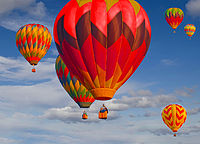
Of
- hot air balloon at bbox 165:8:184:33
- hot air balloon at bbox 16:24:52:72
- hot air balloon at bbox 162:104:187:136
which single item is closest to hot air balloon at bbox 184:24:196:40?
hot air balloon at bbox 165:8:184:33

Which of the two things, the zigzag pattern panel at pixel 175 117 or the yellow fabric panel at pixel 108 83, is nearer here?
the yellow fabric panel at pixel 108 83

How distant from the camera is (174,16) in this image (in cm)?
5409

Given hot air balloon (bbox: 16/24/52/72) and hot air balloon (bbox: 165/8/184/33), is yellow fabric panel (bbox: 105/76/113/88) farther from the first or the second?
hot air balloon (bbox: 165/8/184/33)

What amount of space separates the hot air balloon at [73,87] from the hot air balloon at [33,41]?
24.1 feet

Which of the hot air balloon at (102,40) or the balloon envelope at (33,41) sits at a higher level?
the balloon envelope at (33,41)

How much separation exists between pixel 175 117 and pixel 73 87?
15.6 meters

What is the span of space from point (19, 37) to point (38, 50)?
245 centimetres

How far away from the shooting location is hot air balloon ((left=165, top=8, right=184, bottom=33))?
2117 inches

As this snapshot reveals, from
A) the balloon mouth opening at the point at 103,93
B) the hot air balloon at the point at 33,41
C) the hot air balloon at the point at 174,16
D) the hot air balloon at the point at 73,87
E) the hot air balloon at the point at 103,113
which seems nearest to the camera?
the balloon mouth opening at the point at 103,93

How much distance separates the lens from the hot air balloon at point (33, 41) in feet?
141

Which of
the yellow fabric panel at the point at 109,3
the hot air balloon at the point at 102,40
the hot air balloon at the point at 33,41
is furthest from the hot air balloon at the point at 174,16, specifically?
the yellow fabric panel at the point at 109,3

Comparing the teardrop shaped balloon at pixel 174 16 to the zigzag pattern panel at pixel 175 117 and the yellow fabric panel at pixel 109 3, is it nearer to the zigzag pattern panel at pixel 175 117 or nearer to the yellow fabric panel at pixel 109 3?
the zigzag pattern panel at pixel 175 117

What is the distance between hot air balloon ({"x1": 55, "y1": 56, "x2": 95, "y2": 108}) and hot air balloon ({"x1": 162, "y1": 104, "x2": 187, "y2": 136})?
1349 cm

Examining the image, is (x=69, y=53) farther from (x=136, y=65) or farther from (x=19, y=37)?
(x=19, y=37)
